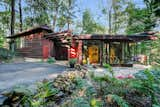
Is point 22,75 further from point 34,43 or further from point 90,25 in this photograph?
point 90,25

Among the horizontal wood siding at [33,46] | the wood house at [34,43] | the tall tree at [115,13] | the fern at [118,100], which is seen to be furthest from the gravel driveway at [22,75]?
the tall tree at [115,13]

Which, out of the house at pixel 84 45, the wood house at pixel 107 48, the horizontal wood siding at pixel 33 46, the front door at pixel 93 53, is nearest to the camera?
the wood house at pixel 107 48

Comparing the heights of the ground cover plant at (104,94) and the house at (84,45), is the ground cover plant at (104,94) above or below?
below

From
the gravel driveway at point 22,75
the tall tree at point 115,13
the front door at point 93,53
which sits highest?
the tall tree at point 115,13

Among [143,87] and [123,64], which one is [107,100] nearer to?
[143,87]

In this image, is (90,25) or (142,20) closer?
(142,20)

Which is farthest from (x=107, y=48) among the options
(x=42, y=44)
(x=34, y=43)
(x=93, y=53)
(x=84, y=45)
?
(x=34, y=43)

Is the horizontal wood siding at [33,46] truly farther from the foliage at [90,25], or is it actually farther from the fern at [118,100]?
the fern at [118,100]

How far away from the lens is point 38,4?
87.6 ft

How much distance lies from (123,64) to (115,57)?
119cm

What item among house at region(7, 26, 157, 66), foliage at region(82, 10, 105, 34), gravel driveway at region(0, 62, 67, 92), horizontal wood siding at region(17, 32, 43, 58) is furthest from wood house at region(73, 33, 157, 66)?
foliage at region(82, 10, 105, 34)

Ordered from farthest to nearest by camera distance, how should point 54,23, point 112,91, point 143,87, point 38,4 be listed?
point 54,23 < point 38,4 < point 112,91 < point 143,87

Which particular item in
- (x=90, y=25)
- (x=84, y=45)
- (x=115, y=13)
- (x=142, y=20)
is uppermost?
(x=115, y=13)

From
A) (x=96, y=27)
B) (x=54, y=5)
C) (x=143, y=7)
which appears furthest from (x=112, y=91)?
(x=96, y=27)
